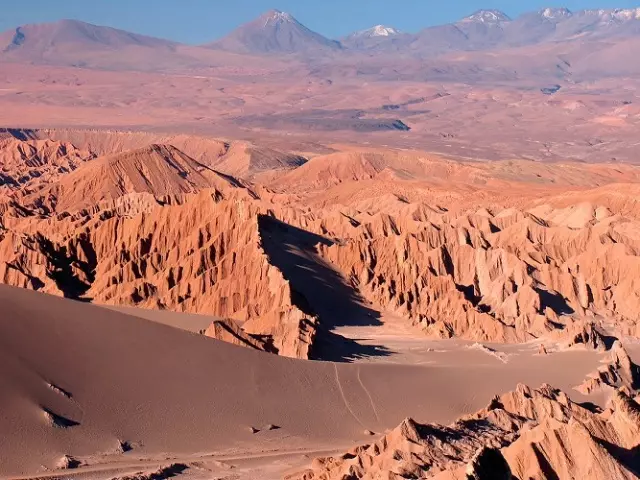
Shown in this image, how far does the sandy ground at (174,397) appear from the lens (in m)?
29.1

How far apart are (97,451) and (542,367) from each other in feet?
80.3

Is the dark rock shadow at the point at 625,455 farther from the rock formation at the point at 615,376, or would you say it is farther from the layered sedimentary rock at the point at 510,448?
the rock formation at the point at 615,376

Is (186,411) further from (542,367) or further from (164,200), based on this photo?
(164,200)

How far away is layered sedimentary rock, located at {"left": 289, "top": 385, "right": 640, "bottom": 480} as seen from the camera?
73.4ft

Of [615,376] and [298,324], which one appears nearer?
[615,376]

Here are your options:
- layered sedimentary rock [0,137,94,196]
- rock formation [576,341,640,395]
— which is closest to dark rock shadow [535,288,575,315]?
rock formation [576,341,640,395]

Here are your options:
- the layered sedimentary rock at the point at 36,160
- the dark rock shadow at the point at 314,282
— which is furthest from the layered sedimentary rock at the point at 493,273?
the layered sedimentary rock at the point at 36,160

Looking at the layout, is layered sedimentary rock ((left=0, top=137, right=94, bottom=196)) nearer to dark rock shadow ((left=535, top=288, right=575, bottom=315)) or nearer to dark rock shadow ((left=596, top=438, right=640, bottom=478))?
dark rock shadow ((left=535, top=288, right=575, bottom=315))

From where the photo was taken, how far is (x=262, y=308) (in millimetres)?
Answer: 55000

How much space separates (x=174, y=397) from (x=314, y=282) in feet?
91.5

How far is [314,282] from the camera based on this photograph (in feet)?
199

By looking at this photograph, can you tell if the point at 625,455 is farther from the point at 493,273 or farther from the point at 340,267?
the point at 340,267

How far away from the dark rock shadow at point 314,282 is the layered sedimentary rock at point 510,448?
1761cm

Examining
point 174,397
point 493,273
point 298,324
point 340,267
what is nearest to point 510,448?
point 174,397
